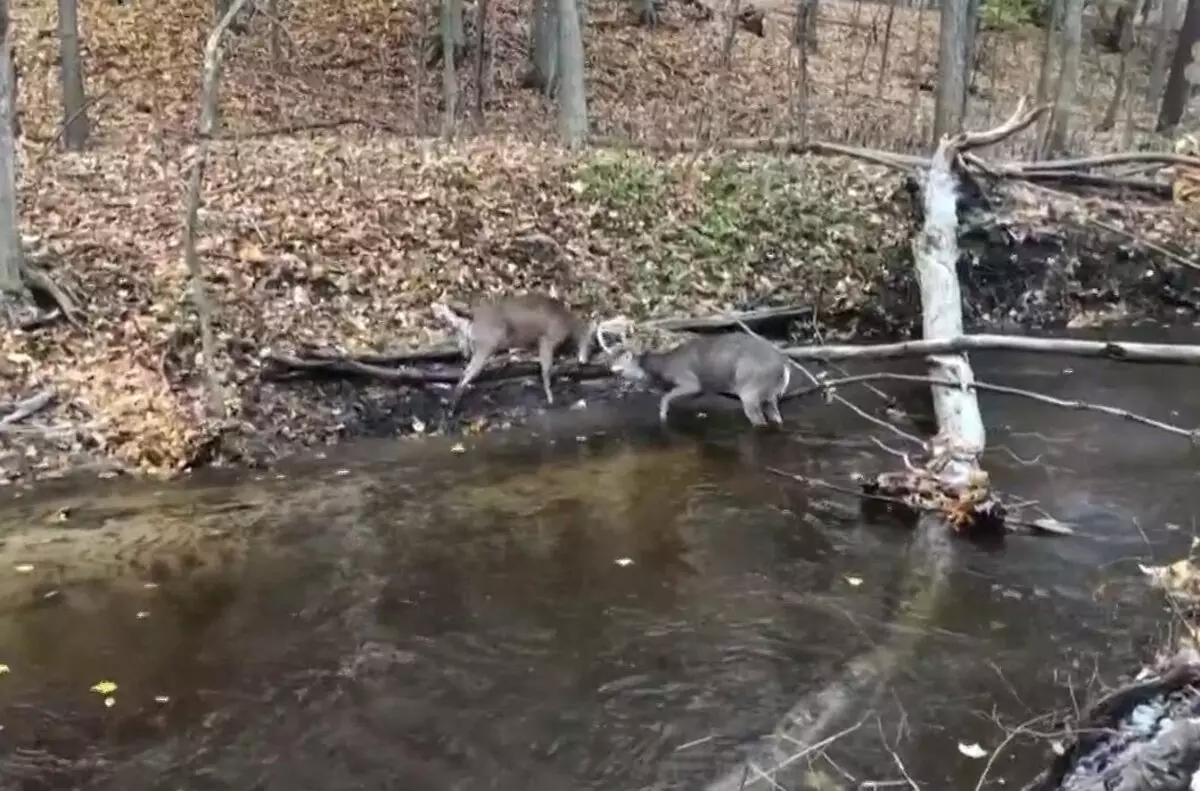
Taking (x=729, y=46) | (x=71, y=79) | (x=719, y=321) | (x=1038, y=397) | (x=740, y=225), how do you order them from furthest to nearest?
(x=729, y=46) → (x=71, y=79) → (x=740, y=225) → (x=719, y=321) → (x=1038, y=397)

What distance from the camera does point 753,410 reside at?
1316 cm

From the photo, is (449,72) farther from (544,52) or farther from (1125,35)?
(1125,35)

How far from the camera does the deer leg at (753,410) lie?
43.0 feet

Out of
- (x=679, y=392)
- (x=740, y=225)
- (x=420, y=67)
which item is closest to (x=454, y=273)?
(x=679, y=392)

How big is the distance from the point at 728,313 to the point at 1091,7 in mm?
30969

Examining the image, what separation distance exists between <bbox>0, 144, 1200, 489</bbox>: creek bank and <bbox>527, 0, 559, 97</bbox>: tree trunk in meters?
7.22

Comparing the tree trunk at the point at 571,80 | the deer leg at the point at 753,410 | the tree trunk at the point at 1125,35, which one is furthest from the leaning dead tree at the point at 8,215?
the tree trunk at the point at 1125,35

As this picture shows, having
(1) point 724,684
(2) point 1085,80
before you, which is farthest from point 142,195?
(2) point 1085,80

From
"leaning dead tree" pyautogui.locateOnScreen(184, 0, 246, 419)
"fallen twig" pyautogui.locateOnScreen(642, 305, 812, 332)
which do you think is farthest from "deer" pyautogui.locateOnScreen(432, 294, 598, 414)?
"leaning dead tree" pyautogui.locateOnScreen(184, 0, 246, 419)

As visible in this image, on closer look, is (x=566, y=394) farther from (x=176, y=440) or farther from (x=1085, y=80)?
(x=1085, y=80)

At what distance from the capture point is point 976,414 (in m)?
11.3

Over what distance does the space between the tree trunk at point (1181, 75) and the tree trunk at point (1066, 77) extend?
3.09 m

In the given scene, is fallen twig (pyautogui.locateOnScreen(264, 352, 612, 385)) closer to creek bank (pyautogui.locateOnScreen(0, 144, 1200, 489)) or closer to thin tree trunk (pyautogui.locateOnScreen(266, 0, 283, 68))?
creek bank (pyautogui.locateOnScreen(0, 144, 1200, 489))

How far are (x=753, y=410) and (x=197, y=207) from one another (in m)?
5.89
